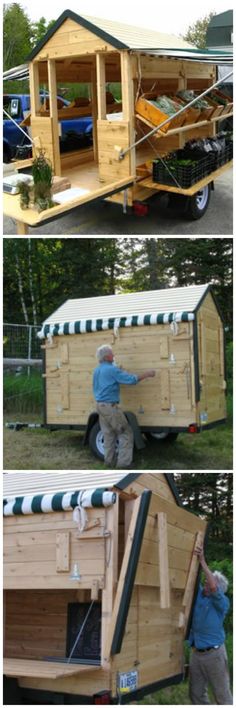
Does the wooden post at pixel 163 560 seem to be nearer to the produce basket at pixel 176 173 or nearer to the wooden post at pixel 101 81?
the produce basket at pixel 176 173

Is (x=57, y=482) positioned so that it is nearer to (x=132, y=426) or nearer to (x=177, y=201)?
(x=132, y=426)

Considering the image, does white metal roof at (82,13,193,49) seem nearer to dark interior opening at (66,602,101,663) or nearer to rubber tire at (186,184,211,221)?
rubber tire at (186,184,211,221)

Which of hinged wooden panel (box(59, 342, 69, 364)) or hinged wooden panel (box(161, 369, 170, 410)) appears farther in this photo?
hinged wooden panel (box(59, 342, 69, 364))

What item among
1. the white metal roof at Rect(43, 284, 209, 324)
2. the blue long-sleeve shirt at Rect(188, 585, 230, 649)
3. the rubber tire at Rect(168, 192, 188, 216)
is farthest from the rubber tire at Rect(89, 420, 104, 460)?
the rubber tire at Rect(168, 192, 188, 216)

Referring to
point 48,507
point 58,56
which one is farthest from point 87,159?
point 48,507

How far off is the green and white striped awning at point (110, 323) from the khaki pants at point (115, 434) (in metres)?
0.98

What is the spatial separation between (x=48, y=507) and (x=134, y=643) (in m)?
1.29

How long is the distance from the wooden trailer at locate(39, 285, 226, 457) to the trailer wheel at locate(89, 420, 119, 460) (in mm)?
11

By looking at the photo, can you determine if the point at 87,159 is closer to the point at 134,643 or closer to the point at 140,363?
the point at 140,363

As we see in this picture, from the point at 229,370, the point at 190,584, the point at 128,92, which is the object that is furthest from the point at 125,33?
the point at 190,584

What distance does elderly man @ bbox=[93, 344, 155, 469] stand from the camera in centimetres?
671

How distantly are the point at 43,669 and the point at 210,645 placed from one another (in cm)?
168

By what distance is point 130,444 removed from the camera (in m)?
6.82

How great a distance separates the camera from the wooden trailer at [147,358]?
268 inches
